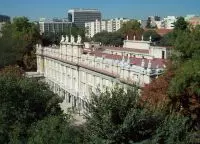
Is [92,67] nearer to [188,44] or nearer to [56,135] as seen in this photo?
[188,44]

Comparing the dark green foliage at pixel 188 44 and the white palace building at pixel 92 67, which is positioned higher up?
the dark green foliage at pixel 188 44

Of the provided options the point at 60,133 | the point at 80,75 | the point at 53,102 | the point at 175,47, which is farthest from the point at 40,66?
the point at 60,133

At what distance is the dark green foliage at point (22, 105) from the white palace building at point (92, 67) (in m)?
3.86

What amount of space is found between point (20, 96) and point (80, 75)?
70.7 ft

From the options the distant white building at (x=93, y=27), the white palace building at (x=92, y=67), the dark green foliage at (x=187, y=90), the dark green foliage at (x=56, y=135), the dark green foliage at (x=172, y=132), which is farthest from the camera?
the distant white building at (x=93, y=27)

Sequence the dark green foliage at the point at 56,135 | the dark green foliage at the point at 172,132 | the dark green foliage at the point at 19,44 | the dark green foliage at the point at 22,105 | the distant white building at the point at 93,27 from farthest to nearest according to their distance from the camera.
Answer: the distant white building at the point at 93,27
the dark green foliage at the point at 19,44
the dark green foliage at the point at 22,105
the dark green foliage at the point at 56,135
the dark green foliage at the point at 172,132

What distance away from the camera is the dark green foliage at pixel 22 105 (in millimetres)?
Answer: 25469

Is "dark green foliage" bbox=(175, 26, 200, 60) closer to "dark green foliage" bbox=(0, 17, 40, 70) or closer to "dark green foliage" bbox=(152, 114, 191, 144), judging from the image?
"dark green foliage" bbox=(152, 114, 191, 144)

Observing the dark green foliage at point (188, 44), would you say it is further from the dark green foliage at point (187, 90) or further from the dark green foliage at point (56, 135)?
the dark green foliage at point (56, 135)

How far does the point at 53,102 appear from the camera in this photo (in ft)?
99.9

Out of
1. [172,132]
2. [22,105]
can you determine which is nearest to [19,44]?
[22,105]

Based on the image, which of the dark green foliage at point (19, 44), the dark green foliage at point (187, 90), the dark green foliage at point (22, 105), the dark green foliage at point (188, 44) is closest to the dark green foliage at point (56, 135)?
the dark green foliage at point (22, 105)

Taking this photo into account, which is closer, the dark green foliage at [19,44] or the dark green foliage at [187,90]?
the dark green foliage at [187,90]

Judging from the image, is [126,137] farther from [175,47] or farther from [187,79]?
[175,47]
